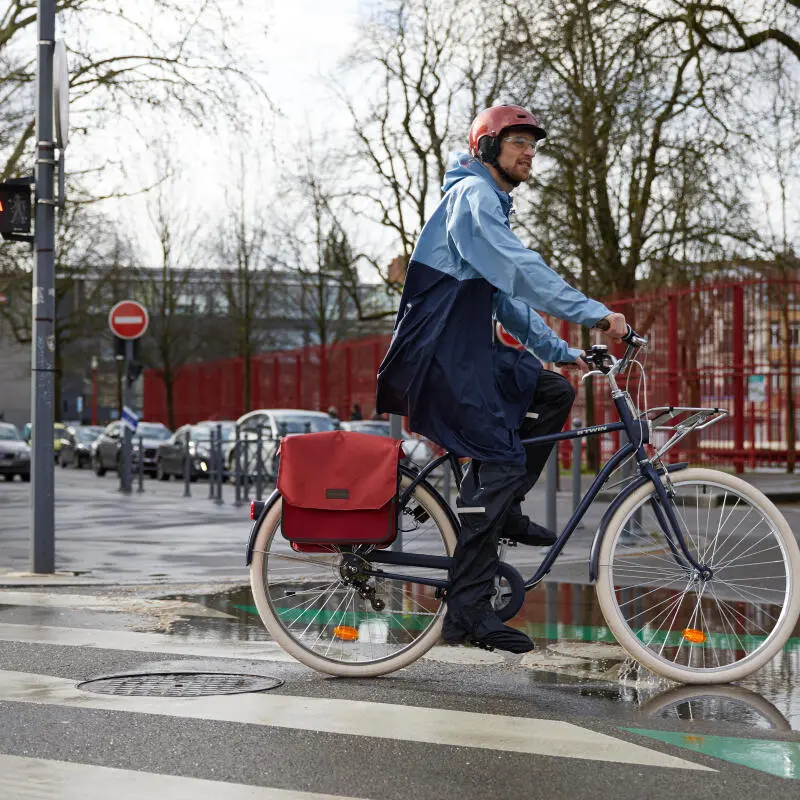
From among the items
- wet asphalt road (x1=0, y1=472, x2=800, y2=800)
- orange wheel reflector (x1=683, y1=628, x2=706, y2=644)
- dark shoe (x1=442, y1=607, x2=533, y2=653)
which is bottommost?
wet asphalt road (x1=0, y1=472, x2=800, y2=800)

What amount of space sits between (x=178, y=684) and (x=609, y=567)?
155 cm

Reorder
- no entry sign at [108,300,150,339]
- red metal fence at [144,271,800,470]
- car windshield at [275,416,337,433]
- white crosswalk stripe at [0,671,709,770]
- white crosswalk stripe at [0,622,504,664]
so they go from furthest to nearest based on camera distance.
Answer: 1. car windshield at [275,416,337,433]
2. no entry sign at [108,300,150,339]
3. red metal fence at [144,271,800,470]
4. white crosswalk stripe at [0,622,504,664]
5. white crosswalk stripe at [0,671,709,770]

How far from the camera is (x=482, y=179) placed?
498cm

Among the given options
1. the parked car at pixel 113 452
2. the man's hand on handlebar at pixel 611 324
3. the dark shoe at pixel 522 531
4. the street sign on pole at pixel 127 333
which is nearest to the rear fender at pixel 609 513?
the dark shoe at pixel 522 531

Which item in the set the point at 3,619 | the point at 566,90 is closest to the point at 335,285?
the point at 566,90

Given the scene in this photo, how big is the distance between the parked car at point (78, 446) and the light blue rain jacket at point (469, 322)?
122 feet

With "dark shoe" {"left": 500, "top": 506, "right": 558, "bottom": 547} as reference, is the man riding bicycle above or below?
above

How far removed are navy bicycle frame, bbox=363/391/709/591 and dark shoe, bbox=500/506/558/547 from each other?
0.17 feet

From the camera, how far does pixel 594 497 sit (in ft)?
17.1

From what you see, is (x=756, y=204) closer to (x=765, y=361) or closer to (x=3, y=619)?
(x=765, y=361)

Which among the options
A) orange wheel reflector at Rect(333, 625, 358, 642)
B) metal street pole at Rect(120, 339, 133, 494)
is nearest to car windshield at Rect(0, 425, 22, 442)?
metal street pole at Rect(120, 339, 133, 494)

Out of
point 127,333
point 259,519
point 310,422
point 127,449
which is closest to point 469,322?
point 259,519

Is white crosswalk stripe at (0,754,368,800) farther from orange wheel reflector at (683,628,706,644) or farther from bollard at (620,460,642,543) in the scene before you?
orange wheel reflector at (683,628,706,644)

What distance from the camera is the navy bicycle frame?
5031 millimetres
